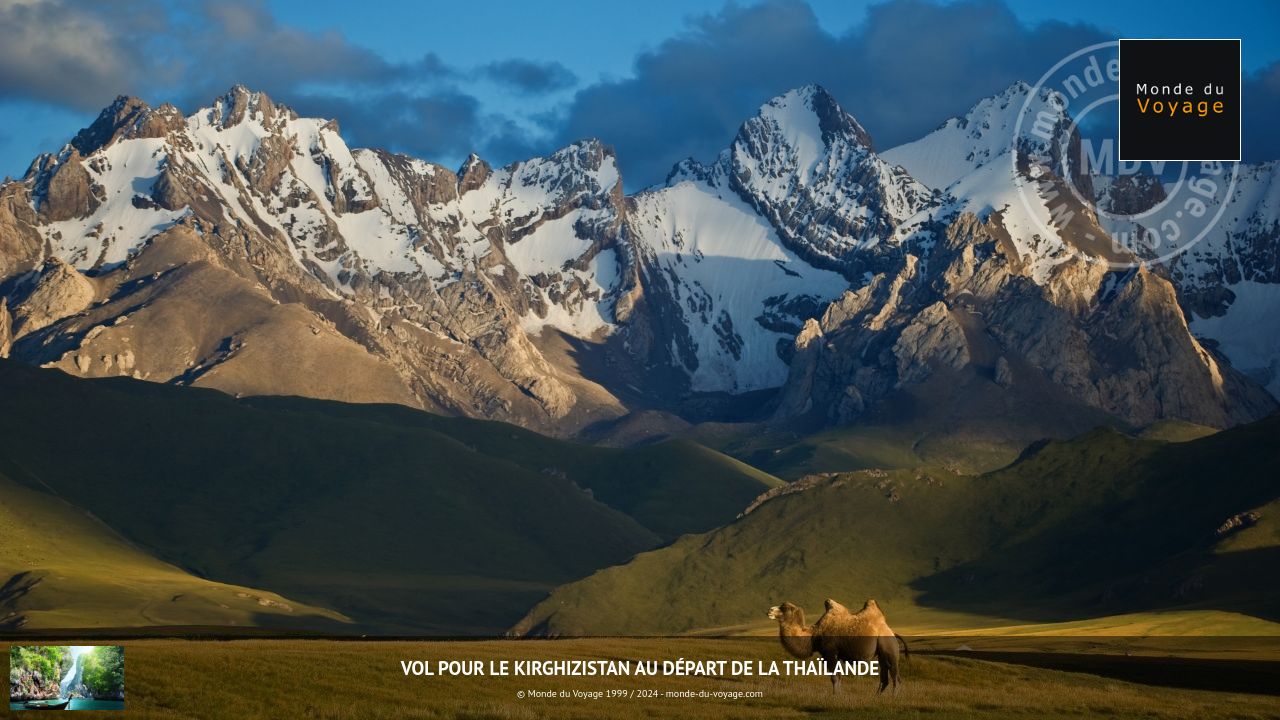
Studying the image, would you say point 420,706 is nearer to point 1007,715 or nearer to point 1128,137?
point 1007,715

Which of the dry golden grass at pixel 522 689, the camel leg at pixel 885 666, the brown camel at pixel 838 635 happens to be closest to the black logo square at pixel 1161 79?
the dry golden grass at pixel 522 689

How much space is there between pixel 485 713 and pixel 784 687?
1771 centimetres

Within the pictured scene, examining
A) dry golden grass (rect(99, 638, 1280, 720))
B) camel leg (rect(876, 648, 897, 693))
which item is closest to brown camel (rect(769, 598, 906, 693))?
camel leg (rect(876, 648, 897, 693))

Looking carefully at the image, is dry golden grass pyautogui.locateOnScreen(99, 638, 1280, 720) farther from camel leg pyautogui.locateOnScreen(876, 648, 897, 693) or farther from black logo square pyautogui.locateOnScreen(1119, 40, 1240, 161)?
black logo square pyautogui.locateOnScreen(1119, 40, 1240, 161)

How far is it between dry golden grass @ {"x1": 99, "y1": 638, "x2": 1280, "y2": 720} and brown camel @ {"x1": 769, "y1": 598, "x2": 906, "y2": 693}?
2219mm

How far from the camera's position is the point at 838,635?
252 feet

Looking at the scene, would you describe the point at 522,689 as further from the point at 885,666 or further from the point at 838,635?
the point at 885,666

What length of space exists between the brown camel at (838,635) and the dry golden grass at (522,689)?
2219 millimetres

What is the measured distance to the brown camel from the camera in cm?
7644

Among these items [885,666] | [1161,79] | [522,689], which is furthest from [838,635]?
[1161,79]

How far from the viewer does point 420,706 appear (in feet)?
248

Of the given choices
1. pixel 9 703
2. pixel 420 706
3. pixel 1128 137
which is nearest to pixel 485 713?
pixel 420 706

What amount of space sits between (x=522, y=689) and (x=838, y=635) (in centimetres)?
1681

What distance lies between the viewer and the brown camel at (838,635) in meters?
76.4
